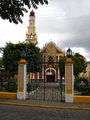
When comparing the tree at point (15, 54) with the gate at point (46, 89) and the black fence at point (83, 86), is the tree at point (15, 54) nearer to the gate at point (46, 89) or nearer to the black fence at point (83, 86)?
the gate at point (46, 89)

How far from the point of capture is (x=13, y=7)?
564cm

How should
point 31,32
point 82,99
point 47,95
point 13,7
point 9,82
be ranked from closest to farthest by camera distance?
point 13,7 < point 82,99 < point 9,82 < point 47,95 < point 31,32

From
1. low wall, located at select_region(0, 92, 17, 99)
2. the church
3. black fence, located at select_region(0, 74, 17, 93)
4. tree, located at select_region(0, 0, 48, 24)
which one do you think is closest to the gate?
low wall, located at select_region(0, 92, 17, 99)

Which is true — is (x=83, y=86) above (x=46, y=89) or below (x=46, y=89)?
above

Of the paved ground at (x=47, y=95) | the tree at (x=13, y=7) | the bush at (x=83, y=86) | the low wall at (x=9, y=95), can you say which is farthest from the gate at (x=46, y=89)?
the tree at (x=13, y=7)

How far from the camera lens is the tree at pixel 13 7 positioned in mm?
5555

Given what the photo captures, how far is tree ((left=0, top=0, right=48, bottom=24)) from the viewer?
18.2 feet

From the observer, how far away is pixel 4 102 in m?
8.42

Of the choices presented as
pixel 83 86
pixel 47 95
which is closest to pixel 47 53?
pixel 47 95

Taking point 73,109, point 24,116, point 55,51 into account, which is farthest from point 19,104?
point 55,51

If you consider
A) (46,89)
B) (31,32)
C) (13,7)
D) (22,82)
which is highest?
(31,32)

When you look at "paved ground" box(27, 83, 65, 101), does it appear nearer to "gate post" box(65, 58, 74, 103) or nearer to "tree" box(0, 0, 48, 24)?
"gate post" box(65, 58, 74, 103)

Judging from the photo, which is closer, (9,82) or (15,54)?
(9,82)

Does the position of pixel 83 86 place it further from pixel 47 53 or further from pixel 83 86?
pixel 47 53
